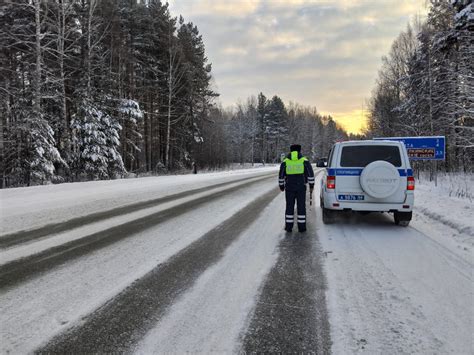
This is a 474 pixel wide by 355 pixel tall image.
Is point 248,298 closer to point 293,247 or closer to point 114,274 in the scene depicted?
point 114,274

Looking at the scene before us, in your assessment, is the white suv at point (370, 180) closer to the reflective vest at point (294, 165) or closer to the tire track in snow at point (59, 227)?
the reflective vest at point (294, 165)

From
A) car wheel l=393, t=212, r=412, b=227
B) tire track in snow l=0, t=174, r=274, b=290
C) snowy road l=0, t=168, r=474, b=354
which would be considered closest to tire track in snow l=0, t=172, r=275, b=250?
snowy road l=0, t=168, r=474, b=354

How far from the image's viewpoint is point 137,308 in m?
3.39

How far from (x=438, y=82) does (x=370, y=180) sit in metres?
13.7

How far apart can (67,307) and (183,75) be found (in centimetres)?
3400

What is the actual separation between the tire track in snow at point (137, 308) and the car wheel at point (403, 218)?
4431 millimetres

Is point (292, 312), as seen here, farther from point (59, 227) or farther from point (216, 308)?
point (59, 227)

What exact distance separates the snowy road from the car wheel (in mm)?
217

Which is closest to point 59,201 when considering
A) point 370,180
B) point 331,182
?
point 331,182

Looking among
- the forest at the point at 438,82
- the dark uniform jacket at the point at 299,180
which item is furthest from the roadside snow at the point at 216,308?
the forest at the point at 438,82

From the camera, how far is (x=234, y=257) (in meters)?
5.17

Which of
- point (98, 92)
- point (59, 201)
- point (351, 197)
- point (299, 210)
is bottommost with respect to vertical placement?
point (59, 201)

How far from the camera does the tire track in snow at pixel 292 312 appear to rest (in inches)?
108

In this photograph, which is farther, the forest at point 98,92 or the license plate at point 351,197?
the forest at point 98,92
